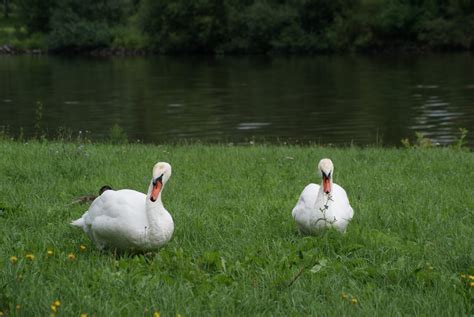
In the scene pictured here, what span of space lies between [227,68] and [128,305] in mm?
58641

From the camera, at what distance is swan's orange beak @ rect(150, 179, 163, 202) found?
6367 mm

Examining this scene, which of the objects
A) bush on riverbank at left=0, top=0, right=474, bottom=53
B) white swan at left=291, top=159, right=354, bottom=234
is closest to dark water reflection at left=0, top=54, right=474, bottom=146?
bush on riverbank at left=0, top=0, right=474, bottom=53

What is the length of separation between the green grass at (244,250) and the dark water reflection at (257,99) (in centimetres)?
838

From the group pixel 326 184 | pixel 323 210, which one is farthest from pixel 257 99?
pixel 323 210

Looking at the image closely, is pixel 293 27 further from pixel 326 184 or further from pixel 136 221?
pixel 136 221

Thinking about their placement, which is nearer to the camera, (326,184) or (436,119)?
(326,184)

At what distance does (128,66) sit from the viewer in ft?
226

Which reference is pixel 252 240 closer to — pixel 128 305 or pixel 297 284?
pixel 297 284

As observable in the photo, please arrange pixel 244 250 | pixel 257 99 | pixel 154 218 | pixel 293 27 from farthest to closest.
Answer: pixel 293 27 < pixel 257 99 < pixel 244 250 < pixel 154 218

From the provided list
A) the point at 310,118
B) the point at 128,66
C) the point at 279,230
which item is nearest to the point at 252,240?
the point at 279,230

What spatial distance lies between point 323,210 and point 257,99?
34844mm

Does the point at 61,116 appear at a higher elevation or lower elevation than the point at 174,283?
lower

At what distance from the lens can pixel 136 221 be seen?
639cm

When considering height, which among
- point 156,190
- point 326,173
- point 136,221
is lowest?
point 136,221
